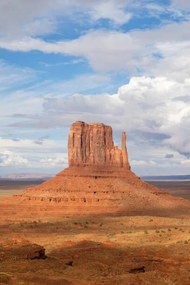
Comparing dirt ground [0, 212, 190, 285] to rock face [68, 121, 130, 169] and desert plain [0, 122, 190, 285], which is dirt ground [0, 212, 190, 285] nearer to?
desert plain [0, 122, 190, 285]

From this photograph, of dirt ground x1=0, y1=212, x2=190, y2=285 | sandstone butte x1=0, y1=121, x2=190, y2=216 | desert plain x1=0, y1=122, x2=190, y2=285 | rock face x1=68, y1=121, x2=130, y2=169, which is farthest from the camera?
rock face x1=68, y1=121, x2=130, y2=169

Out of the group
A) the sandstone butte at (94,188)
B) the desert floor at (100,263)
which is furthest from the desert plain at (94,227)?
the sandstone butte at (94,188)

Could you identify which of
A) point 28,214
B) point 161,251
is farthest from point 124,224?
point 161,251

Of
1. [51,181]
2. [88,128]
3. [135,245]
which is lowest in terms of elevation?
[135,245]

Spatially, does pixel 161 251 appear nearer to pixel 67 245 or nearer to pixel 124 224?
pixel 67 245

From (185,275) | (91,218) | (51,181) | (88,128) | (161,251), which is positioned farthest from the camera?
(88,128)

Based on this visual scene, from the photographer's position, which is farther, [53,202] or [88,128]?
[88,128]

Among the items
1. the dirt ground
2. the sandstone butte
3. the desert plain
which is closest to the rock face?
the sandstone butte

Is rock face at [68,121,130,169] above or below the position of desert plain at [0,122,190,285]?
above
